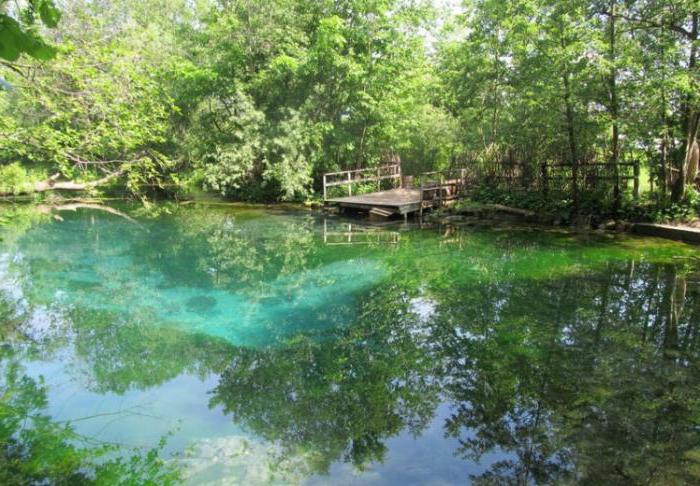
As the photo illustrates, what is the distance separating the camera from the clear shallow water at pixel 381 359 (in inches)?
166

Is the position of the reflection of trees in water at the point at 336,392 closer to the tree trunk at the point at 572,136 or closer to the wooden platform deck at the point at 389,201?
the tree trunk at the point at 572,136

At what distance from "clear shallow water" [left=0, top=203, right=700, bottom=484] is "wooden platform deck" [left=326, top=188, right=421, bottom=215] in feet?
15.9

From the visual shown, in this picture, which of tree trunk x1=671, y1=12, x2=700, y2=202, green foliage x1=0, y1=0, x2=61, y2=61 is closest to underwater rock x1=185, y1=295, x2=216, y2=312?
green foliage x1=0, y1=0, x2=61, y2=61

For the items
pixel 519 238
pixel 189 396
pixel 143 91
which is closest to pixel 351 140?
pixel 519 238

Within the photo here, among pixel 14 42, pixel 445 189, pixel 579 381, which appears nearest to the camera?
pixel 14 42

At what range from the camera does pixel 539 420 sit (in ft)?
15.2

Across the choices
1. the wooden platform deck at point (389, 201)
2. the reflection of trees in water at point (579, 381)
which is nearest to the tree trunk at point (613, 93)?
the reflection of trees in water at point (579, 381)

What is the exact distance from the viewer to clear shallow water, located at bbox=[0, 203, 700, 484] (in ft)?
13.8

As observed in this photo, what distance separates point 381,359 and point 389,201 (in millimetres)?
11939

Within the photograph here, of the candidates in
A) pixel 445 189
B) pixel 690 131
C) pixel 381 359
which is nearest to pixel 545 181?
pixel 690 131

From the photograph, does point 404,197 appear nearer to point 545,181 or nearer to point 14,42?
point 545,181

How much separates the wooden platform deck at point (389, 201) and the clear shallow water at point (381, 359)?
4859 millimetres

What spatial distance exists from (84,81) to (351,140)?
49.6 feet

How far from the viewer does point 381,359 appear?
6195 millimetres
